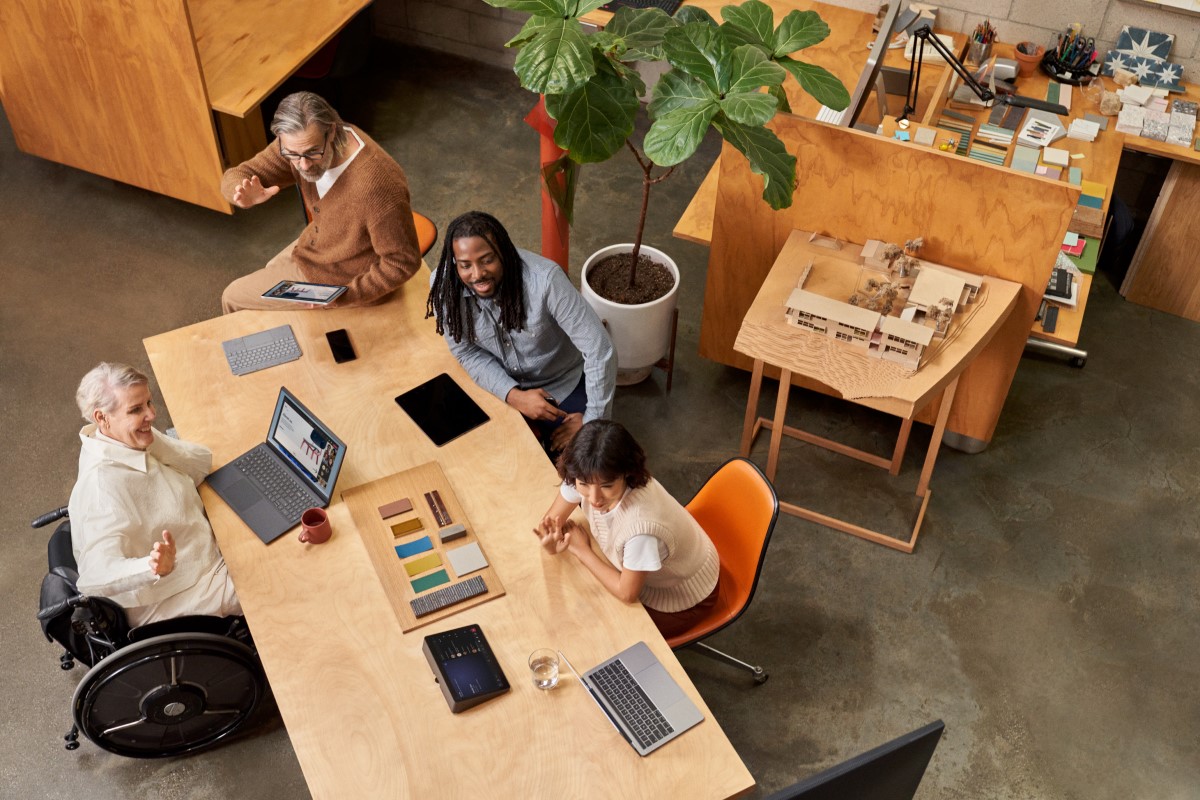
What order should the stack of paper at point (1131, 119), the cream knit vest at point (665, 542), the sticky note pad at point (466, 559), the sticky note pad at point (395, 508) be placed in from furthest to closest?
the stack of paper at point (1131, 119)
the sticky note pad at point (395, 508)
the sticky note pad at point (466, 559)
the cream knit vest at point (665, 542)

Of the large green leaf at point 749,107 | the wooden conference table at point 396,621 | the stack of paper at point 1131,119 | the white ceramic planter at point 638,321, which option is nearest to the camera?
the wooden conference table at point 396,621

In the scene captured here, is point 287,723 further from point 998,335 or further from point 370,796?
point 998,335

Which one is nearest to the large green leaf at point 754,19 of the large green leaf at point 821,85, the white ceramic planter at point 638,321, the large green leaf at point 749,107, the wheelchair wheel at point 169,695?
the large green leaf at point 821,85

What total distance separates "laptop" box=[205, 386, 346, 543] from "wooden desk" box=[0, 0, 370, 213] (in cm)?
205

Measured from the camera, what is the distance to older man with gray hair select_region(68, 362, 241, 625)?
284 centimetres

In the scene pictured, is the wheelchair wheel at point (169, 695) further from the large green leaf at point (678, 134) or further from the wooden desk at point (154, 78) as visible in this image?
the wooden desk at point (154, 78)

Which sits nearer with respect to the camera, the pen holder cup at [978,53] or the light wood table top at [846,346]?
the light wood table top at [846,346]

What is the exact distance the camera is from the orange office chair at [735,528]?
305 cm

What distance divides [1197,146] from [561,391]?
2972 millimetres

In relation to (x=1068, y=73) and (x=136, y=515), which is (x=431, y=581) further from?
(x=1068, y=73)

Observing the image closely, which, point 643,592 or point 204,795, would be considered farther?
point 204,795

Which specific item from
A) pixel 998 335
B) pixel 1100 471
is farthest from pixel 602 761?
pixel 1100 471

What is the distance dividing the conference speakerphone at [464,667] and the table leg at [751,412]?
1595 mm

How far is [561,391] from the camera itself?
3707 millimetres
